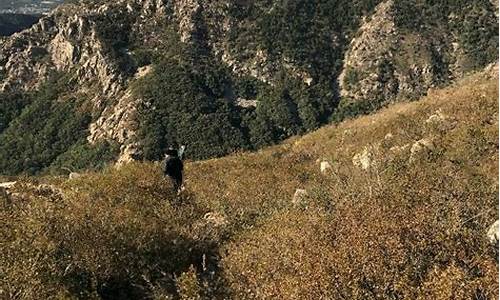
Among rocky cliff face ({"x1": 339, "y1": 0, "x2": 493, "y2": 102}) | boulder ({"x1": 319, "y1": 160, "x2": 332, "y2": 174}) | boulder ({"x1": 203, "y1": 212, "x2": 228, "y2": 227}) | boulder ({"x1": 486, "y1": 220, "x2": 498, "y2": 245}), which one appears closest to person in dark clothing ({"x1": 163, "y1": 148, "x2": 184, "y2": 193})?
boulder ({"x1": 203, "y1": 212, "x2": 228, "y2": 227})

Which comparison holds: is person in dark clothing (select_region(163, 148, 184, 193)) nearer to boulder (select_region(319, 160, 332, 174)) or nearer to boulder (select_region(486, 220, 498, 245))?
boulder (select_region(319, 160, 332, 174))

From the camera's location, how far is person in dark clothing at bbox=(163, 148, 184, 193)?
1712 centimetres

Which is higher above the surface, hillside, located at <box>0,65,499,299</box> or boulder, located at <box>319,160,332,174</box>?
hillside, located at <box>0,65,499,299</box>

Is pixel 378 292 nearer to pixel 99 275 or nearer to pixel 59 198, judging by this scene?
pixel 99 275

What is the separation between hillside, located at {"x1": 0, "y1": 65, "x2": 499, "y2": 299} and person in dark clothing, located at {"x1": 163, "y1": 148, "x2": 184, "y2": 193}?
439 millimetres

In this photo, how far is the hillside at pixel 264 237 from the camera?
896 cm

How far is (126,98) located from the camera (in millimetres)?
127812

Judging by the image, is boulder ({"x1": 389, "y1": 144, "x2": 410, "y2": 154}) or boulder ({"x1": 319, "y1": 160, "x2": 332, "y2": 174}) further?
boulder ({"x1": 319, "y1": 160, "x2": 332, "y2": 174})

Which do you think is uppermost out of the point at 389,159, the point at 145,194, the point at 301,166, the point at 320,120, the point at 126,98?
the point at 145,194

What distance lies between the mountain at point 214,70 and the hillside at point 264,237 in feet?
310

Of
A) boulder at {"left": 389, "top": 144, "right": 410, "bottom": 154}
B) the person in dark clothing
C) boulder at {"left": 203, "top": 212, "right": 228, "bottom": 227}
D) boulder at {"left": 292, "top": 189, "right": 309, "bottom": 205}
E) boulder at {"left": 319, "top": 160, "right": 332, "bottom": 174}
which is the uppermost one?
the person in dark clothing

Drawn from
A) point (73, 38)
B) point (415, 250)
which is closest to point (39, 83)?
point (73, 38)

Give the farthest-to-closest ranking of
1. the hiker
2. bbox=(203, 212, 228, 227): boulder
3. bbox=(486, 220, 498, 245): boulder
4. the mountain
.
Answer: the mountain
the hiker
bbox=(203, 212, 228, 227): boulder
bbox=(486, 220, 498, 245): boulder

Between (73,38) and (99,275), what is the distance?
140996 millimetres
